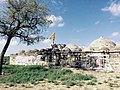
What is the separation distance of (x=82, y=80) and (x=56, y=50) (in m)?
11.0

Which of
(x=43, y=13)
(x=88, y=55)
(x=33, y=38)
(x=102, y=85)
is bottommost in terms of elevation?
(x=102, y=85)

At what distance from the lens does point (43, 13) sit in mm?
23062

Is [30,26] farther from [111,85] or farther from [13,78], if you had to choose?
[111,85]

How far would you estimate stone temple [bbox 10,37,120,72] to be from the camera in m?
24.4

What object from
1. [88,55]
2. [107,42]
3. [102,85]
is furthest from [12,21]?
[107,42]

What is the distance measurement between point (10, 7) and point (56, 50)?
27.3ft

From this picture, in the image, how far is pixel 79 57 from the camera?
26375 mm

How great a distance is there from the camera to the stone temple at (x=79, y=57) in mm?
24405

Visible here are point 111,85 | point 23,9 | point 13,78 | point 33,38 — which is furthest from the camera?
point 33,38

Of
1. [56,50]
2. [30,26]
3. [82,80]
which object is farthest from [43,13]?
[82,80]

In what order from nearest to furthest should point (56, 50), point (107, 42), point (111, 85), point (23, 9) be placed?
point (111, 85)
point (23, 9)
point (56, 50)
point (107, 42)

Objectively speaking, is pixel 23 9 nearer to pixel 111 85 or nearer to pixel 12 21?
pixel 12 21

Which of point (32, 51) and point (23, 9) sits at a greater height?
point (23, 9)

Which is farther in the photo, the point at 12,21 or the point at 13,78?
the point at 12,21
